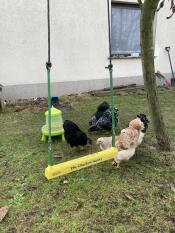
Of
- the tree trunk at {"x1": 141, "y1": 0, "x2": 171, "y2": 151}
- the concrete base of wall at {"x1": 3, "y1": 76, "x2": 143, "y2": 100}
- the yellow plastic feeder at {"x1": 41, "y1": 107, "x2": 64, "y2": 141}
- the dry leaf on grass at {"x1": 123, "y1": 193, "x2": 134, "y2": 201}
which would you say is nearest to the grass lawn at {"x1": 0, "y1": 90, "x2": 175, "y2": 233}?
the dry leaf on grass at {"x1": 123, "y1": 193, "x2": 134, "y2": 201}

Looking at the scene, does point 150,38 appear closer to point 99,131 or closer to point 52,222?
point 99,131

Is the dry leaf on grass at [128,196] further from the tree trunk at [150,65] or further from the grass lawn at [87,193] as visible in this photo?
the tree trunk at [150,65]

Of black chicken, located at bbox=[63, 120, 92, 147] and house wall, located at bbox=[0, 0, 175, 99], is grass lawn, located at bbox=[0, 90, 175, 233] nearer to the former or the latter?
black chicken, located at bbox=[63, 120, 92, 147]

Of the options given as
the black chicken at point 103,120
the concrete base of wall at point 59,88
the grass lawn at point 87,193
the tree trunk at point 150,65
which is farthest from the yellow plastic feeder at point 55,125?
the concrete base of wall at point 59,88

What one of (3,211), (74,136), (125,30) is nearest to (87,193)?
(3,211)

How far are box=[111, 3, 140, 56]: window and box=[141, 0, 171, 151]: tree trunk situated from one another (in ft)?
15.9

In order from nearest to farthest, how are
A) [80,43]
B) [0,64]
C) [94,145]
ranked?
[94,145]
[0,64]
[80,43]

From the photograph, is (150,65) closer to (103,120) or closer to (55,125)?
(103,120)

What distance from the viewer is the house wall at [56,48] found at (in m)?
6.77

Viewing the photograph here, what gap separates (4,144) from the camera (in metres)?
4.46

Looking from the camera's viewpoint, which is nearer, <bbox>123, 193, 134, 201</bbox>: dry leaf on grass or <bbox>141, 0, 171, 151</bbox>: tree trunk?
<bbox>123, 193, 134, 201</bbox>: dry leaf on grass

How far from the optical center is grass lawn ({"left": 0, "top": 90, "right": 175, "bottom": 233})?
2600mm

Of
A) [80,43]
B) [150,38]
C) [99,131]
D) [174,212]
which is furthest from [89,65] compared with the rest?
[174,212]

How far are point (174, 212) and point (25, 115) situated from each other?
4.04 m
